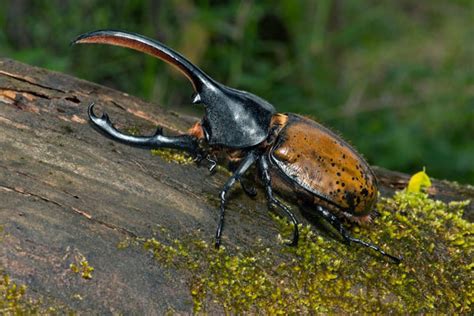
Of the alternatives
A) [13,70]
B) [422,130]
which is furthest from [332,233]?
[422,130]

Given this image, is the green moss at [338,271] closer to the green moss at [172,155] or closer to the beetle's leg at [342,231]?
the beetle's leg at [342,231]

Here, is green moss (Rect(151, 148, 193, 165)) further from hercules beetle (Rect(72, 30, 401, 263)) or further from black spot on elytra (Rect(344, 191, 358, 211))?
black spot on elytra (Rect(344, 191, 358, 211))

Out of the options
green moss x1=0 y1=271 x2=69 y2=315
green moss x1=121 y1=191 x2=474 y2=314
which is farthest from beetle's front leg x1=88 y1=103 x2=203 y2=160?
green moss x1=0 y1=271 x2=69 y2=315

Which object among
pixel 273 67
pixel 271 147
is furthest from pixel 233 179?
pixel 273 67

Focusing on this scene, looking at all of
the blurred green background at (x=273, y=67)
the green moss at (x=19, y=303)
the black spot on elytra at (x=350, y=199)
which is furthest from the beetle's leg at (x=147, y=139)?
the blurred green background at (x=273, y=67)

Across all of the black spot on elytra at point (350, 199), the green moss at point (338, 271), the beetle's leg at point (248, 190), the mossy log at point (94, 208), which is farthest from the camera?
the beetle's leg at point (248, 190)

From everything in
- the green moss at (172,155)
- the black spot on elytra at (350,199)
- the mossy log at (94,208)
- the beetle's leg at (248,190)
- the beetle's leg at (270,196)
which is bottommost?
the mossy log at (94,208)

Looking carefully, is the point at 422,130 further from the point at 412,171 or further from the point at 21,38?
the point at 21,38
